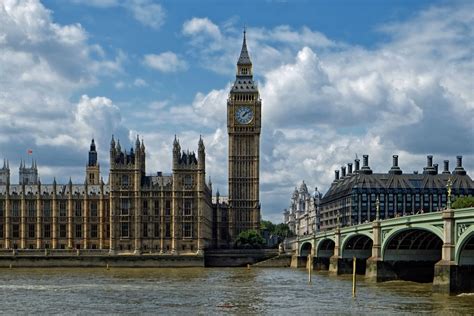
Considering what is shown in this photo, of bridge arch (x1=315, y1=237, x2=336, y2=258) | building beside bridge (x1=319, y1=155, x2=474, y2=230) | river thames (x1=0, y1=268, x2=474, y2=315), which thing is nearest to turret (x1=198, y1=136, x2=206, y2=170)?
bridge arch (x1=315, y1=237, x2=336, y2=258)

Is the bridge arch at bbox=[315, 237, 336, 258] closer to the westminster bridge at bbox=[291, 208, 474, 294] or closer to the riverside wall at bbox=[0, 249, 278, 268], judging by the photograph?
the westminster bridge at bbox=[291, 208, 474, 294]

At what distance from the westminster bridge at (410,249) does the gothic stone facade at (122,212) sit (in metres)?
20.4

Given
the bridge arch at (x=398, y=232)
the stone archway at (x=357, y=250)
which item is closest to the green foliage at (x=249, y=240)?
the stone archway at (x=357, y=250)

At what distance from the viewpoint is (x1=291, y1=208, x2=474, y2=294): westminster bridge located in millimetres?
65312

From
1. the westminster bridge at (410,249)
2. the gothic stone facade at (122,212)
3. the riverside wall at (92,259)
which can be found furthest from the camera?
the gothic stone facade at (122,212)

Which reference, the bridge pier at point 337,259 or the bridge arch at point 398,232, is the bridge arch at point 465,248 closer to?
the bridge arch at point 398,232

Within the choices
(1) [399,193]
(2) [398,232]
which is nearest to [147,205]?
(1) [399,193]

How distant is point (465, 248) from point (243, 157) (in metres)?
104

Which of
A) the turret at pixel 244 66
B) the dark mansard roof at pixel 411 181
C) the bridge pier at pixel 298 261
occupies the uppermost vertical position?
the turret at pixel 244 66

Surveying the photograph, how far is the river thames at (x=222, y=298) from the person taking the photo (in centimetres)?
5794

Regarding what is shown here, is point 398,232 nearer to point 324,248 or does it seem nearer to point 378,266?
point 378,266

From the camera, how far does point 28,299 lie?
218 feet

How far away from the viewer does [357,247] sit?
357ft

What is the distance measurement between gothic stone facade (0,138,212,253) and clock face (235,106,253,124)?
2411 centimetres
